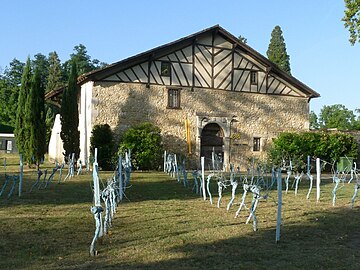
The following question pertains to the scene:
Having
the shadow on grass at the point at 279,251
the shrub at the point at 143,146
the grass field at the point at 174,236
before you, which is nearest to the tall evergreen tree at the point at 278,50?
the shrub at the point at 143,146

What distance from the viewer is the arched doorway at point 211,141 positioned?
2369 centimetres

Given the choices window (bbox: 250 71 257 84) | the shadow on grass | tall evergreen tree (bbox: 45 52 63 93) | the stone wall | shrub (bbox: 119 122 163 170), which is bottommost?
the shadow on grass

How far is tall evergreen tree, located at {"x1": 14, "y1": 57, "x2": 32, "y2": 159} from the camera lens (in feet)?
68.3

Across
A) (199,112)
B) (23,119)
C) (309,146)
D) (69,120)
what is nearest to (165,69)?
(199,112)

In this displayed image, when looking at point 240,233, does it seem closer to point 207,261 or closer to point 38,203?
point 207,261

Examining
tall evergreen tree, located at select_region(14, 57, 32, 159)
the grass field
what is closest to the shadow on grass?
the grass field

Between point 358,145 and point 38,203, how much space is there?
21.2m

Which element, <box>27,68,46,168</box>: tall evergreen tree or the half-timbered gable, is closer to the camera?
<box>27,68,46,168</box>: tall evergreen tree

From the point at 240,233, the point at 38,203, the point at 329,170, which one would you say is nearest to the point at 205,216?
the point at 240,233

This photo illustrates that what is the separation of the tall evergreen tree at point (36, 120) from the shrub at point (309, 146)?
12027 mm

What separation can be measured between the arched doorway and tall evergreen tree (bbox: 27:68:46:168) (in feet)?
27.8

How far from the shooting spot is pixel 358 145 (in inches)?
1009

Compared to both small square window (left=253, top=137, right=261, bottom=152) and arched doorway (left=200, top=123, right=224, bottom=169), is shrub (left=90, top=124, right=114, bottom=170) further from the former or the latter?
small square window (left=253, top=137, right=261, bottom=152)

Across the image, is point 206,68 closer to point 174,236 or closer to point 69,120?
point 69,120
